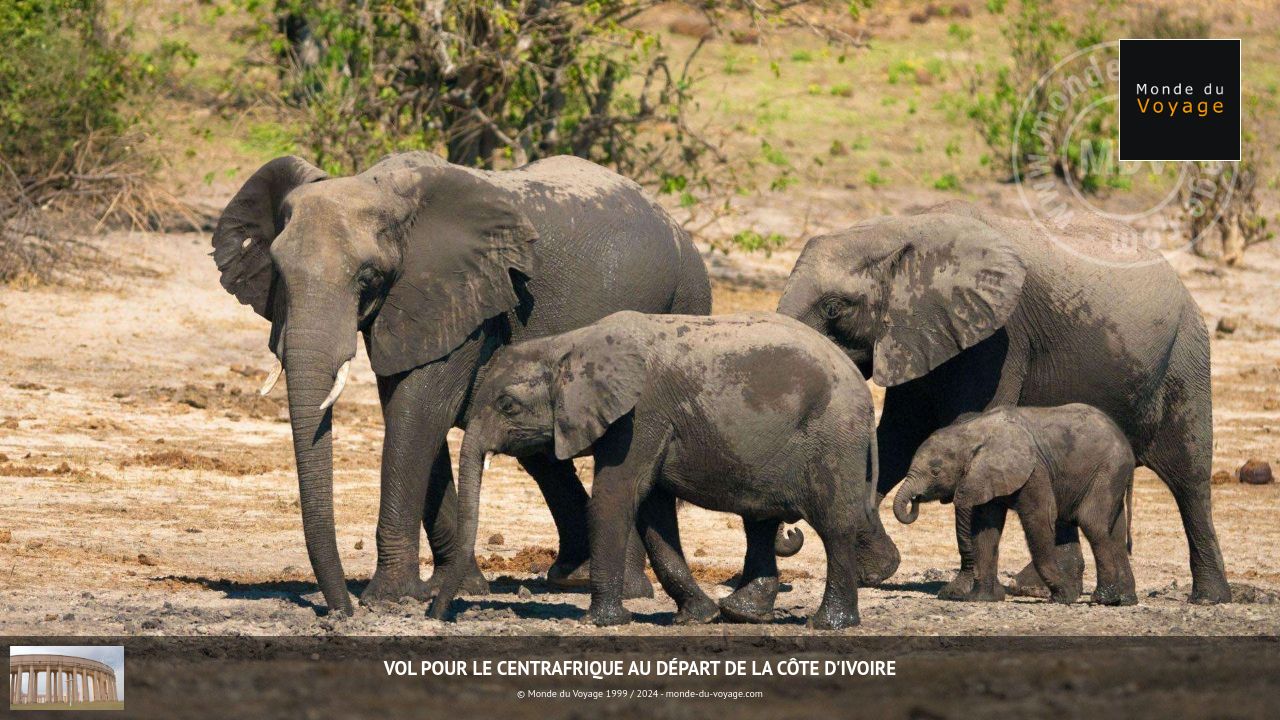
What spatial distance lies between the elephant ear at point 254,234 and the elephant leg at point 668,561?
7.21 ft

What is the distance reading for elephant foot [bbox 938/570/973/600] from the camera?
36.6ft

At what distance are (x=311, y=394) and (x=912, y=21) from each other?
78.8 feet

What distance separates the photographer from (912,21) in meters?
32.4

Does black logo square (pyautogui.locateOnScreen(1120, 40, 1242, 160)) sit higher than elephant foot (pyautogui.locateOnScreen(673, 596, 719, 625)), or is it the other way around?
black logo square (pyautogui.locateOnScreen(1120, 40, 1242, 160))

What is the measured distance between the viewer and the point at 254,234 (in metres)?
11.0

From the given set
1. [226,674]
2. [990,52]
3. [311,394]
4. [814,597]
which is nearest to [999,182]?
[990,52]

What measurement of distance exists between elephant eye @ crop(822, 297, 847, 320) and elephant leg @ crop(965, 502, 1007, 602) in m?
1.24

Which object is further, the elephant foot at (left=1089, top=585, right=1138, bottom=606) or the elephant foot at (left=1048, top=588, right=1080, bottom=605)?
the elephant foot at (left=1089, top=585, right=1138, bottom=606)

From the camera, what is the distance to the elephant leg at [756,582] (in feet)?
33.6

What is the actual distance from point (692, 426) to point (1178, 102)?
31.7 ft

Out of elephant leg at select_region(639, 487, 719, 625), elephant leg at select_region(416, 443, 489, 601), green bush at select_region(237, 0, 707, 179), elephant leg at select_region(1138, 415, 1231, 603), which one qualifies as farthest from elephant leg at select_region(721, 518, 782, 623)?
green bush at select_region(237, 0, 707, 179)

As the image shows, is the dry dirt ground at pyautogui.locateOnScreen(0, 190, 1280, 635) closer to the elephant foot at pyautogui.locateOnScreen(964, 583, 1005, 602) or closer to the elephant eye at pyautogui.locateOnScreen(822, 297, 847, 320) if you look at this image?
the elephant foot at pyautogui.locateOnScreen(964, 583, 1005, 602)

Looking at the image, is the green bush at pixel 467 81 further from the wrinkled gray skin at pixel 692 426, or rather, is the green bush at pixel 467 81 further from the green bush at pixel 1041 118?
the wrinkled gray skin at pixel 692 426

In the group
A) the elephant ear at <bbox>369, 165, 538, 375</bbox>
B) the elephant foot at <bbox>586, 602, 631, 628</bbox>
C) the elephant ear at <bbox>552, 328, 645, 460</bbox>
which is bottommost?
the elephant foot at <bbox>586, 602, 631, 628</bbox>
